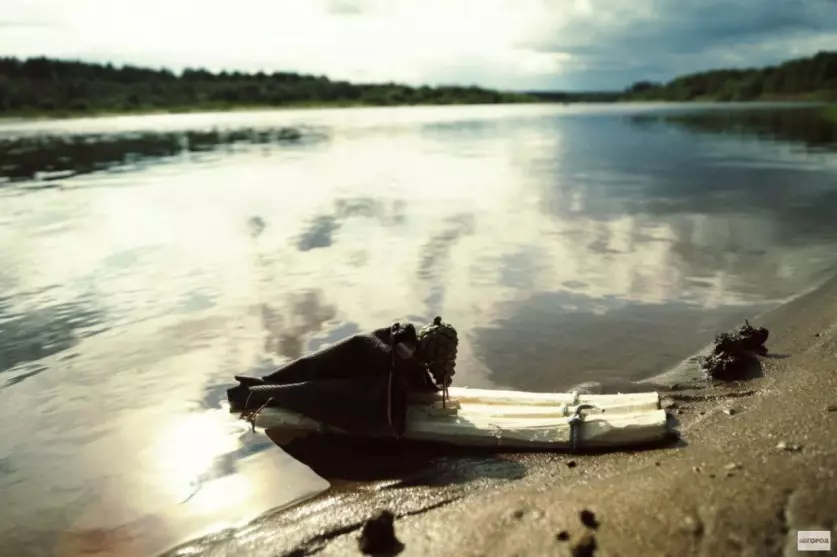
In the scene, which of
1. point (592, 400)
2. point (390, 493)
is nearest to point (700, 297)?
point (592, 400)

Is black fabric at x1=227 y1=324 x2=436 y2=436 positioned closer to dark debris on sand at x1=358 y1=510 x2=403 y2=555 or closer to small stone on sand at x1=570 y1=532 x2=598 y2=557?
dark debris on sand at x1=358 y1=510 x2=403 y2=555

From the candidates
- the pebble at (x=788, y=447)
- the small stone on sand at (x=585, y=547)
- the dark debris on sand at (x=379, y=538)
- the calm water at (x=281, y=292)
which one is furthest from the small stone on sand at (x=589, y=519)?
the calm water at (x=281, y=292)

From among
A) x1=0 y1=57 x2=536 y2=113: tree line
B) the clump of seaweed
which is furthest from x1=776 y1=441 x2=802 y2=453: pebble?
x1=0 y1=57 x2=536 y2=113: tree line

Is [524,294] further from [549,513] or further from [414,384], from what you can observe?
[549,513]

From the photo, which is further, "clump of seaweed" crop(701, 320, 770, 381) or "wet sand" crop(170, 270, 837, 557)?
"clump of seaweed" crop(701, 320, 770, 381)

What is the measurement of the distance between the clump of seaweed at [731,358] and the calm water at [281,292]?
720mm

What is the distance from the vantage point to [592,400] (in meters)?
6.89

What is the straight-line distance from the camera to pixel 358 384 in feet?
22.7

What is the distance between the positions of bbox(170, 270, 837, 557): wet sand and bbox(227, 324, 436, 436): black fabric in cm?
75

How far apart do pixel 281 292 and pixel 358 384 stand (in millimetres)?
5977

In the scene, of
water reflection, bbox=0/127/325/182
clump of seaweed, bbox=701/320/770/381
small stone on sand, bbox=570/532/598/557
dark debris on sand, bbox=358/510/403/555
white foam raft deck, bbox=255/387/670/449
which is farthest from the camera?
water reflection, bbox=0/127/325/182

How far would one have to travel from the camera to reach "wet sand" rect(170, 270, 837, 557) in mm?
4715

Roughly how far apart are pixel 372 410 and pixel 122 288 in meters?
8.28

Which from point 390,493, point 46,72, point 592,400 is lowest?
point 390,493
